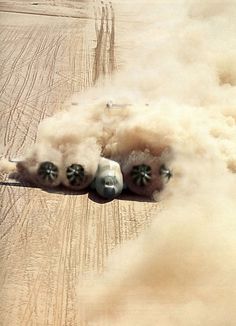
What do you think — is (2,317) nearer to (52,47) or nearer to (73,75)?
(73,75)

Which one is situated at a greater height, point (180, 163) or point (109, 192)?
point (180, 163)

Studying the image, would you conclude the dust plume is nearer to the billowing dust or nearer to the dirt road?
the billowing dust

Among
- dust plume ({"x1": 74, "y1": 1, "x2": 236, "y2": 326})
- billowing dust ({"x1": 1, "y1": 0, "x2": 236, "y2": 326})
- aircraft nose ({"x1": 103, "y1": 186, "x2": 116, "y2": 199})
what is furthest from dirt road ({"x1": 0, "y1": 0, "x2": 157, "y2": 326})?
dust plume ({"x1": 74, "y1": 1, "x2": 236, "y2": 326})

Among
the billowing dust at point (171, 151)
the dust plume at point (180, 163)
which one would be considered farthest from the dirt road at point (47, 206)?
the dust plume at point (180, 163)

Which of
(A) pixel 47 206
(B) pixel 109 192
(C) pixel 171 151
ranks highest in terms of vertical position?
(C) pixel 171 151

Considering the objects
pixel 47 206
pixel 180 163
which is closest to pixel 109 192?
pixel 47 206

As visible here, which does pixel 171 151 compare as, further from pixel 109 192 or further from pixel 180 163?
pixel 109 192
